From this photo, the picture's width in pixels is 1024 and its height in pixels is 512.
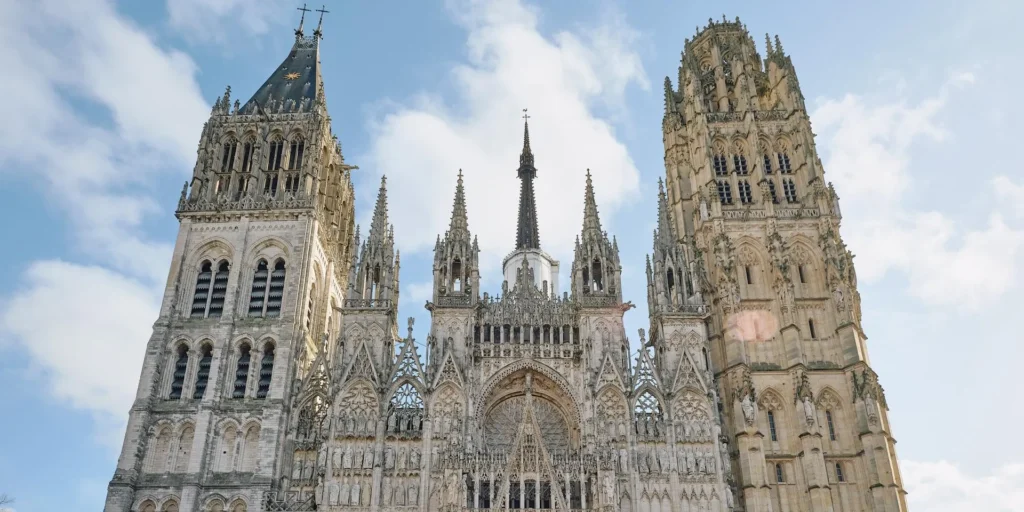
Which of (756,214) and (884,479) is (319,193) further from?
(884,479)

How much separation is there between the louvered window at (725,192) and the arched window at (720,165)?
0.60 m

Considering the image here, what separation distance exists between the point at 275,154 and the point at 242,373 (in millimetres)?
13001

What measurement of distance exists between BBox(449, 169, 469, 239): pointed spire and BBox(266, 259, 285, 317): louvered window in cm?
854

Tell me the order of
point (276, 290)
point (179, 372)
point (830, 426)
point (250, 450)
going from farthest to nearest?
point (276, 290)
point (179, 372)
point (830, 426)
point (250, 450)

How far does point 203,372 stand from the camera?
37.9 meters

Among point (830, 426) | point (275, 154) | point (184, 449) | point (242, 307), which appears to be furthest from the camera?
point (275, 154)

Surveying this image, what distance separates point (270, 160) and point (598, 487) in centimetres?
2504

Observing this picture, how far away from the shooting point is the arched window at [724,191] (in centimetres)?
4384

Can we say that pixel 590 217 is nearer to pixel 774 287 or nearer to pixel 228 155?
pixel 774 287

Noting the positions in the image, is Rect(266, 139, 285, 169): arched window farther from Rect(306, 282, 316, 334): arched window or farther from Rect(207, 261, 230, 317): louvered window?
Rect(306, 282, 316, 334): arched window

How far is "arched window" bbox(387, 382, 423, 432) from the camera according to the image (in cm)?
3519

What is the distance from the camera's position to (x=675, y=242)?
41781 millimetres

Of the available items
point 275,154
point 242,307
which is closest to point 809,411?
point 242,307

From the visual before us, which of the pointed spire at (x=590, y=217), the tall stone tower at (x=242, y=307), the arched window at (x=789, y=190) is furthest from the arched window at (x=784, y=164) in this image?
the tall stone tower at (x=242, y=307)
